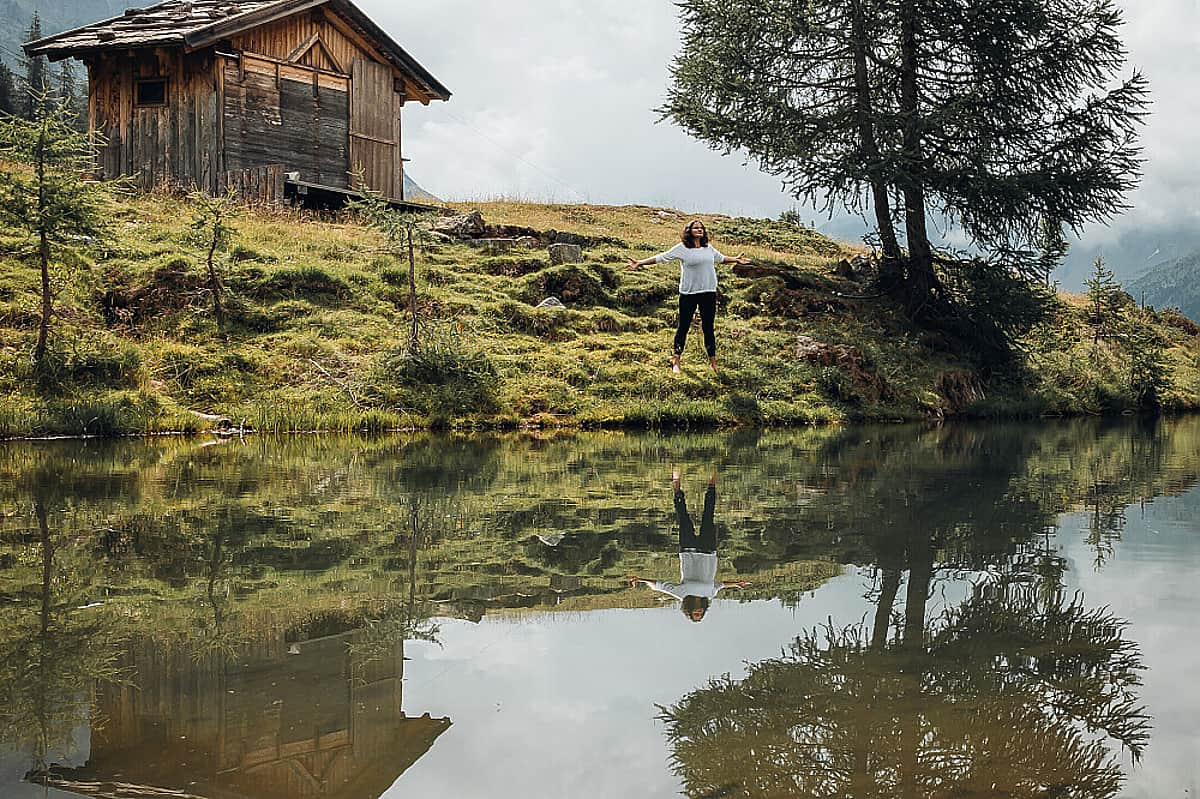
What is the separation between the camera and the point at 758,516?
7.16 metres

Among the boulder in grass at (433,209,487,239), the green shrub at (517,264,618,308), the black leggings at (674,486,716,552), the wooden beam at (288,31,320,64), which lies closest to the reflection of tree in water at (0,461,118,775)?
the black leggings at (674,486,716,552)

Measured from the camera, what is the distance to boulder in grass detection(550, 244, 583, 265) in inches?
830

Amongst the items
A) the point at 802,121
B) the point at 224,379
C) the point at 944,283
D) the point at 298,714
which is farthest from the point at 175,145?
the point at 298,714

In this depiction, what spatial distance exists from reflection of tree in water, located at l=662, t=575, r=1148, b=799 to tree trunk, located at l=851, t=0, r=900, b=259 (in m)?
18.3

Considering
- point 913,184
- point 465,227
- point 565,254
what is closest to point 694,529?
point 565,254

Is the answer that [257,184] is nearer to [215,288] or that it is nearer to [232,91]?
[232,91]

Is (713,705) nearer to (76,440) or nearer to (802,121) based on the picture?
(76,440)

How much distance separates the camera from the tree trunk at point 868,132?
71.0 ft

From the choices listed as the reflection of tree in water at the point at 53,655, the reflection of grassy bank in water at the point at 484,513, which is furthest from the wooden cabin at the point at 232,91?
the reflection of tree in water at the point at 53,655

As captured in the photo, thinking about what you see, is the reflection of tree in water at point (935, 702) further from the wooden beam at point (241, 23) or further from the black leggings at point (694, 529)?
the wooden beam at point (241, 23)

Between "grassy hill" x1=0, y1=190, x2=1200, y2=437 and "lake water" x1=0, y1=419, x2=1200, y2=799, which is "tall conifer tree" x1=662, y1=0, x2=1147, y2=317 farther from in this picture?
"lake water" x1=0, y1=419, x2=1200, y2=799

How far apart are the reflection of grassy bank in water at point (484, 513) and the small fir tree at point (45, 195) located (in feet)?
12.1

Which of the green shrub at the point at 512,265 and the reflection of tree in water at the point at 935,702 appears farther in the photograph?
the green shrub at the point at 512,265

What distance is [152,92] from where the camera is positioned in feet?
83.7
